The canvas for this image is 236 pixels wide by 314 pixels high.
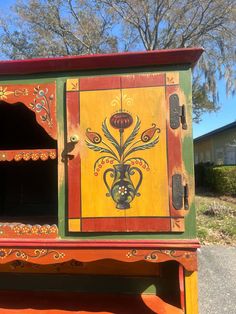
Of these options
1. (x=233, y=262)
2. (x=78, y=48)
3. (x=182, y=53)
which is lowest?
(x=233, y=262)

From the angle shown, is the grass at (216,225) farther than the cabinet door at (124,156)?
Yes

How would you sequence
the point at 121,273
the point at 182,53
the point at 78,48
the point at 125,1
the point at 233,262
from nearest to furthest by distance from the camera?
the point at 182,53 < the point at 121,273 < the point at 233,262 < the point at 125,1 < the point at 78,48

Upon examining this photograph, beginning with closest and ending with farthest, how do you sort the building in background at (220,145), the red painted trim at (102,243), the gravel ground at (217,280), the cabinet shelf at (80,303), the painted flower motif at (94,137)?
the red painted trim at (102,243) → the painted flower motif at (94,137) → the cabinet shelf at (80,303) → the gravel ground at (217,280) → the building in background at (220,145)

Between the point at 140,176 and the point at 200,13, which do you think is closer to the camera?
the point at 140,176

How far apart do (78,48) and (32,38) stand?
1991 millimetres

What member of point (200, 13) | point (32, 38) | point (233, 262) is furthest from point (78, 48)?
point (233, 262)

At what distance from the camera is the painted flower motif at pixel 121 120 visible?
115 inches

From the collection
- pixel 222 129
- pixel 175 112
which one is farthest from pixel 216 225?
pixel 222 129

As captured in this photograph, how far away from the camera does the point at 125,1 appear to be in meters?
14.6

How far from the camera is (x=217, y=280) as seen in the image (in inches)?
203

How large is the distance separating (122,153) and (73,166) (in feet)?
1.15

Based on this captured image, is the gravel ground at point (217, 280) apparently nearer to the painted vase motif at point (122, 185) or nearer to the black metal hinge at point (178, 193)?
the black metal hinge at point (178, 193)

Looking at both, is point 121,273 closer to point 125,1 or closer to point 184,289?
point 184,289

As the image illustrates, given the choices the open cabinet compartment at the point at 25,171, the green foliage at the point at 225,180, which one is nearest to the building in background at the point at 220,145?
the green foliage at the point at 225,180
